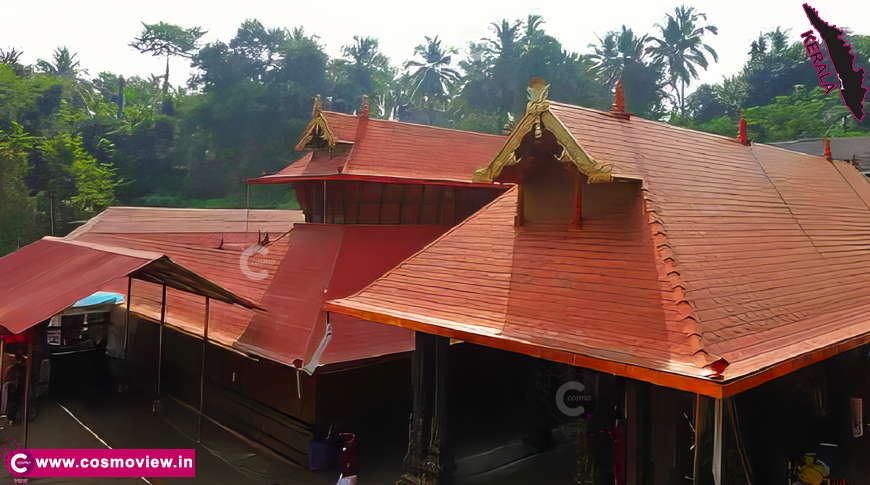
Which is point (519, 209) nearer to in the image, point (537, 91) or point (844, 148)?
point (537, 91)

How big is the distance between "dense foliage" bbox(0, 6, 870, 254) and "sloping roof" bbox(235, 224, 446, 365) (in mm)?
22392

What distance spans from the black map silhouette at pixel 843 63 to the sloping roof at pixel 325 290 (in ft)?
22.6

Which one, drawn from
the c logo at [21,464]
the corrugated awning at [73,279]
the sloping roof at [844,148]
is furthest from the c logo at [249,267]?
the sloping roof at [844,148]

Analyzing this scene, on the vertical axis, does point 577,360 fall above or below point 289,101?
below

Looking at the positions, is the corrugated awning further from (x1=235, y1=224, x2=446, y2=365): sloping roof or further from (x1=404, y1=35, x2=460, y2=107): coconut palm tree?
(x1=404, y1=35, x2=460, y2=107): coconut palm tree

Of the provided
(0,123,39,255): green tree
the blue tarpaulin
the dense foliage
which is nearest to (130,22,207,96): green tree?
the dense foliage

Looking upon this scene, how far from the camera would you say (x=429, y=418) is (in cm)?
729

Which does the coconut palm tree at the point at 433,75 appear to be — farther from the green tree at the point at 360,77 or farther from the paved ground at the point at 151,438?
the paved ground at the point at 151,438

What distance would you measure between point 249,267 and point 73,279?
12.8ft

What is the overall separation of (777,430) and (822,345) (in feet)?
6.63

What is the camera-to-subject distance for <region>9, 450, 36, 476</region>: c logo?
7.89m

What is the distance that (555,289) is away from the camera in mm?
5973

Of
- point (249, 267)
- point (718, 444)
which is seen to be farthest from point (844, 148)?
point (718, 444)

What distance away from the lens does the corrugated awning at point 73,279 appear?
23.0ft
